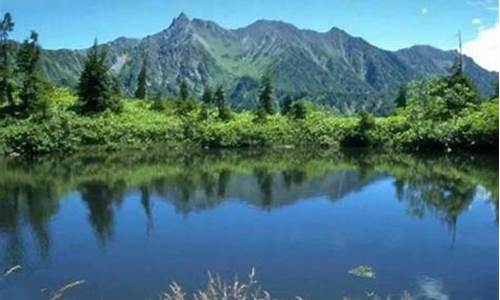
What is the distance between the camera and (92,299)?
14.1m

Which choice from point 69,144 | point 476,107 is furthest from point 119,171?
point 476,107

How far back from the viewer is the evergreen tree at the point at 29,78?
50.4m

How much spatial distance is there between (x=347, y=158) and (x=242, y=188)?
14.5 metres

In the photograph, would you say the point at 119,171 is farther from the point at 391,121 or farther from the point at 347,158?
the point at 391,121

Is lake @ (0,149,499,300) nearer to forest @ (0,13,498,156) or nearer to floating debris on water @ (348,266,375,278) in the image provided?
floating debris on water @ (348,266,375,278)

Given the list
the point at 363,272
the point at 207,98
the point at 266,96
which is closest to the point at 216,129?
the point at 266,96

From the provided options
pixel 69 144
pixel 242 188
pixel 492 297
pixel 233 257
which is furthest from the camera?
pixel 69 144

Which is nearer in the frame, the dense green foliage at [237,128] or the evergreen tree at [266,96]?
the dense green foliage at [237,128]

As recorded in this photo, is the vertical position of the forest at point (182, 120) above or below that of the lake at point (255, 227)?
above

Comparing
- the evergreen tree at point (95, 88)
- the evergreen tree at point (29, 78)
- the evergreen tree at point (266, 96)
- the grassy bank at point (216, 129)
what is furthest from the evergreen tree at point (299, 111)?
the evergreen tree at point (29, 78)

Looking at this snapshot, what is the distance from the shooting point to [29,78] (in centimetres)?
5016

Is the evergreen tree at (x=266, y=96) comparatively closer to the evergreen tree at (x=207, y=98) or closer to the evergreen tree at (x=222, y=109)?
the evergreen tree at (x=222, y=109)

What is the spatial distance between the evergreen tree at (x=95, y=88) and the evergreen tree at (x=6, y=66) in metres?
5.04

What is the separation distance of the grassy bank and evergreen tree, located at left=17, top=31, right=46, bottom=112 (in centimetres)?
155
